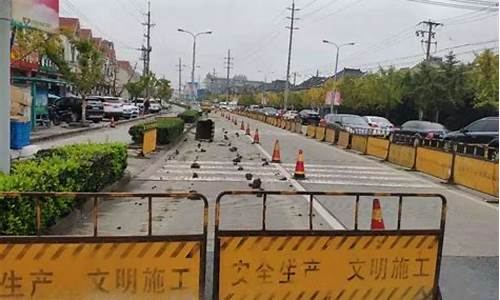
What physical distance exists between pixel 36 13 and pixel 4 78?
1087 millimetres

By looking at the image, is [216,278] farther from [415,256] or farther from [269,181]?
[269,181]

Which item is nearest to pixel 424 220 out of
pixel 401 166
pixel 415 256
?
pixel 415 256

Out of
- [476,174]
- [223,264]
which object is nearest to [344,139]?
[476,174]

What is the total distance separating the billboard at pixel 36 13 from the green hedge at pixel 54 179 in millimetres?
1873

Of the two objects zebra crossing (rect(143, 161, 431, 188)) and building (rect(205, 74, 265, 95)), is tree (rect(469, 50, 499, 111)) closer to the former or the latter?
zebra crossing (rect(143, 161, 431, 188))

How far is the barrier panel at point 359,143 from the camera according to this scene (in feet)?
75.3

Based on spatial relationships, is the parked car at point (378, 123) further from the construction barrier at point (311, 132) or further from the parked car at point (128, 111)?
the parked car at point (128, 111)

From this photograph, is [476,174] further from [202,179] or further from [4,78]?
[4,78]

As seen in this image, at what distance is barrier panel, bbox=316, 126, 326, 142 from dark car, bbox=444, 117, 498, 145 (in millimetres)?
7952

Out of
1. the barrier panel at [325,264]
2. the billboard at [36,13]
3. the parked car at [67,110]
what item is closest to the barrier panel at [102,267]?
the barrier panel at [325,264]

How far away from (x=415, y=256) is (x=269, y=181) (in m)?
8.33

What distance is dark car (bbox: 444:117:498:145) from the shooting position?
21797 mm

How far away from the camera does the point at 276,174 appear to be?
47.4ft

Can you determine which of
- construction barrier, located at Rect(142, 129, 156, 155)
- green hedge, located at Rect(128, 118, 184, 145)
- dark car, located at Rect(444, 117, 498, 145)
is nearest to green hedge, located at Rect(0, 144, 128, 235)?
construction barrier, located at Rect(142, 129, 156, 155)
